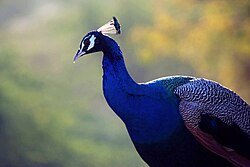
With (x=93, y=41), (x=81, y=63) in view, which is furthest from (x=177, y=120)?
(x=81, y=63)

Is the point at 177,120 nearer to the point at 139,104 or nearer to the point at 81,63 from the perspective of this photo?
the point at 139,104

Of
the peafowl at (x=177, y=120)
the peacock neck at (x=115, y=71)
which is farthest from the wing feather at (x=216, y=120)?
the peacock neck at (x=115, y=71)

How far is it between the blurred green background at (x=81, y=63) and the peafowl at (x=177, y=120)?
121 centimetres

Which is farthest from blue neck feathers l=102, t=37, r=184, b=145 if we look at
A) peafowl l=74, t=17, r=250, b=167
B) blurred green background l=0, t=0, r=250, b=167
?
blurred green background l=0, t=0, r=250, b=167

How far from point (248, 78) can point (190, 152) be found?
1.44 m

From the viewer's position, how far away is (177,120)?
1.99 m

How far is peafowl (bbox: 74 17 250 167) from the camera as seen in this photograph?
6.48ft

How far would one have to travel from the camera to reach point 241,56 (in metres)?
3.31

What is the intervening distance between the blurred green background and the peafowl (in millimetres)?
1208

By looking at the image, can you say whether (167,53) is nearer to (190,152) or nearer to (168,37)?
(168,37)

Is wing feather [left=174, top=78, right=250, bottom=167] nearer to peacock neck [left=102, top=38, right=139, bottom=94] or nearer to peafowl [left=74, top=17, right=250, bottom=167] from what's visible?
peafowl [left=74, top=17, right=250, bottom=167]

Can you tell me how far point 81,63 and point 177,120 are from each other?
137 cm

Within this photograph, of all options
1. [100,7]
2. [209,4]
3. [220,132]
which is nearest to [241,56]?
[209,4]

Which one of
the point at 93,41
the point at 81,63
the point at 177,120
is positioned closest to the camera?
the point at 177,120
